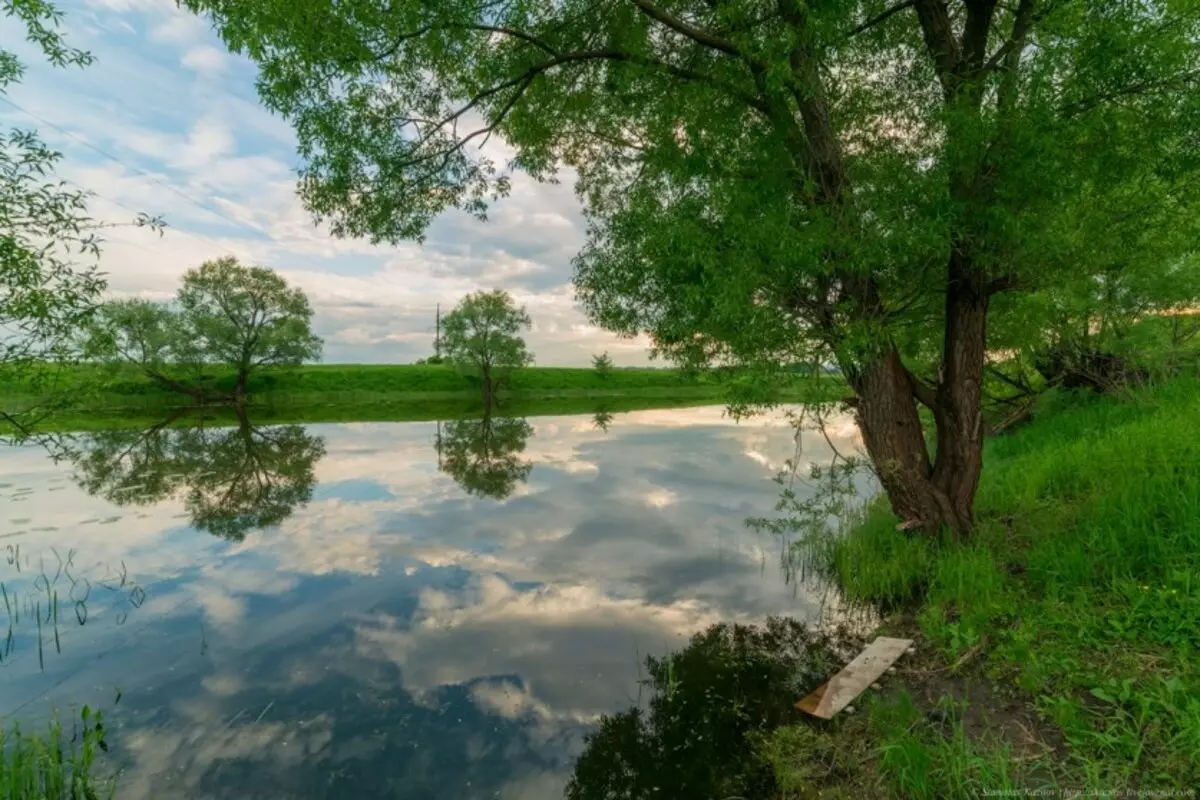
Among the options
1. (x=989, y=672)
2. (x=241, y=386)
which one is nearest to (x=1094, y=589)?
(x=989, y=672)

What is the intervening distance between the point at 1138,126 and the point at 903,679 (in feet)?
26.4

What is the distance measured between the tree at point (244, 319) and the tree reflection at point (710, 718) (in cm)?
5473

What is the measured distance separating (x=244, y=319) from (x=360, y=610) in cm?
5121

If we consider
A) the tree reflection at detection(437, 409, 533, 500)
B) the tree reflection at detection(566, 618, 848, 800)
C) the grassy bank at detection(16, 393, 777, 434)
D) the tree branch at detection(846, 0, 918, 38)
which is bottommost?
the tree reflection at detection(566, 618, 848, 800)

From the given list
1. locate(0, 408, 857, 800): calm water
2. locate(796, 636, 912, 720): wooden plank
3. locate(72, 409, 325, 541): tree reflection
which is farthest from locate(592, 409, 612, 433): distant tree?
locate(796, 636, 912, 720): wooden plank

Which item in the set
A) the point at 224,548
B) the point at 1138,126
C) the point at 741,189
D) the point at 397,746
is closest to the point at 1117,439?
→ the point at 1138,126

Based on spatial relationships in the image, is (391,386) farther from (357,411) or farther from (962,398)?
(962,398)

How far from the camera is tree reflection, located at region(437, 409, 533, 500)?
20931 mm

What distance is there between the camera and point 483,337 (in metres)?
59.6

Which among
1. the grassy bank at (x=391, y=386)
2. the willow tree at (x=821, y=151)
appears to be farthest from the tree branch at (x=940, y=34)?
the grassy bank at (x=391, y=386)

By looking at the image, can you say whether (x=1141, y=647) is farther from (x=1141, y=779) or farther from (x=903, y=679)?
(x=903, y=679)

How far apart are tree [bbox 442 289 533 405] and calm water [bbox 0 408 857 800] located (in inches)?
1493

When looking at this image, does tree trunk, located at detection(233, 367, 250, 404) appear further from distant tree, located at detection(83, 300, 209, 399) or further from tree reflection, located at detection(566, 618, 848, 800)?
tree reflection, located at detection(566, 618, 848, 800)

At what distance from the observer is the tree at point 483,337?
59.3 m
